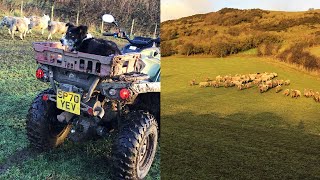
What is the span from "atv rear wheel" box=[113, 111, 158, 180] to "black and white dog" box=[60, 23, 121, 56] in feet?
1.54

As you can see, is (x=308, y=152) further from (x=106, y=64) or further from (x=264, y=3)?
(x=106, y=64)

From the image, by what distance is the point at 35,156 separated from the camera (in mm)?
4203

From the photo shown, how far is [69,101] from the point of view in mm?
3883

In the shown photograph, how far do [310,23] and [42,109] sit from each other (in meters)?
1.99

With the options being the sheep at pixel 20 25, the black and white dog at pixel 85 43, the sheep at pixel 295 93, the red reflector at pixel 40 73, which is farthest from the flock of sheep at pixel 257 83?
the sheep at pixel 20 25

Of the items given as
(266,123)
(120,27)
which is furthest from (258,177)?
(120,27)

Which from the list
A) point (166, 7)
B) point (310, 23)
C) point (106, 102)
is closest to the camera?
point (310, 23)

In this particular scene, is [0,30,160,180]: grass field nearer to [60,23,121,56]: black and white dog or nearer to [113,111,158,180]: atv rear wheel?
[113,111,158,180]: atv rear wheel

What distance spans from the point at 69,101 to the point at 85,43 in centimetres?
41

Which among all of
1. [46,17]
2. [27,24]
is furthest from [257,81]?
[27,24]

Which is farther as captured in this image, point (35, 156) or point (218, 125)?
point (35, 156)

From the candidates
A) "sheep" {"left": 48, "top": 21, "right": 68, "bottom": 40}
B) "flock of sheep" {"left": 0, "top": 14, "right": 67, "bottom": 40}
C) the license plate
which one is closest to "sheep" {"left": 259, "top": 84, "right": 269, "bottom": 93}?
the license plate

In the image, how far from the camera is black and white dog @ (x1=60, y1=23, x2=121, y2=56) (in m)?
3.84

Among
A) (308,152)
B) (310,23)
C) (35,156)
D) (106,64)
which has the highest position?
(310,23)
